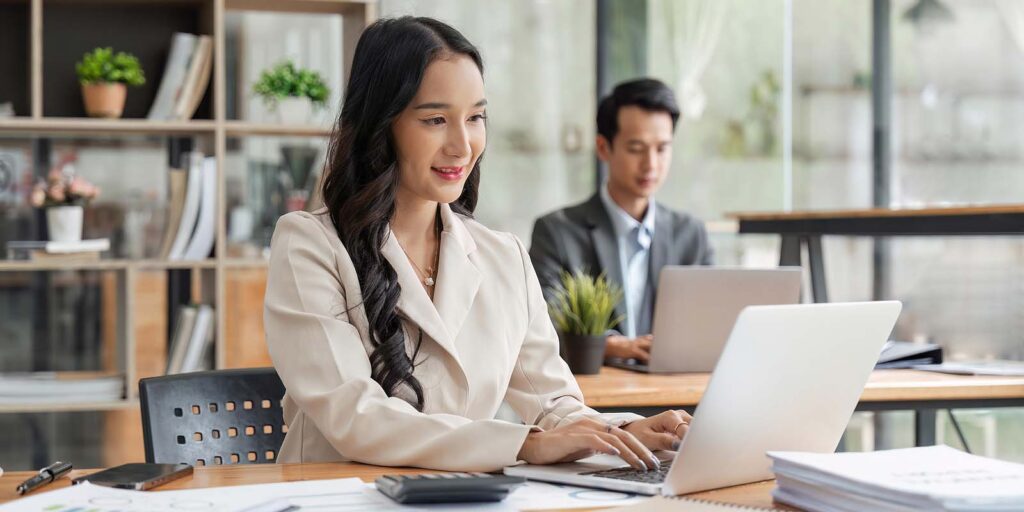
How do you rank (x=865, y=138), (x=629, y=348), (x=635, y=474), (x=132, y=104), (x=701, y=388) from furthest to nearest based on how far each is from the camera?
(x=865, y=138), (x=132, y=104), (x=629, y=348), (x=701, y=388), (x=635, y=474)

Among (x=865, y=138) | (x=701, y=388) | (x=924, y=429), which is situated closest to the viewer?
(x=701, y=388)

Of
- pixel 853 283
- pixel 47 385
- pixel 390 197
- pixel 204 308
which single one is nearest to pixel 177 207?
pixel 204 308

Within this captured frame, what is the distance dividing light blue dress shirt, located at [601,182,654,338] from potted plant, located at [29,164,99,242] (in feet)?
5.65

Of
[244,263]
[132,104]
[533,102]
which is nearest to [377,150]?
[244,263]

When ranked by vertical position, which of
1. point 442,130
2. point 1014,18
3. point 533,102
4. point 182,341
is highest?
point 1014,18

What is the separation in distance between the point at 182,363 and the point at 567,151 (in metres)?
2.55

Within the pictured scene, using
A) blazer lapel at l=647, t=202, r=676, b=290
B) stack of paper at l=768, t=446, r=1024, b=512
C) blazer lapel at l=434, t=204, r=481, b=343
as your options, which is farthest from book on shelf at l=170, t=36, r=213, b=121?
stack of paper at l=768, t=446, r=1024, b=512

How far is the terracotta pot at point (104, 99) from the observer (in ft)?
12.7

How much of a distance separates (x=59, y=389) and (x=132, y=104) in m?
1.01

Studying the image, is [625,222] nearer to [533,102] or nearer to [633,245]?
[633,245]

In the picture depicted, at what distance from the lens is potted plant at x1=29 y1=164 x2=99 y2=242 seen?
387 cm

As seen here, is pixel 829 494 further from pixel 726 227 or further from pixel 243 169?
pixel 726 227

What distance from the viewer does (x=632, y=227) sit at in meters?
3.73

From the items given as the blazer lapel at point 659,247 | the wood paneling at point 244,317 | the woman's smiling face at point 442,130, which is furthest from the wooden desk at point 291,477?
the wood paneling at point 244,317
